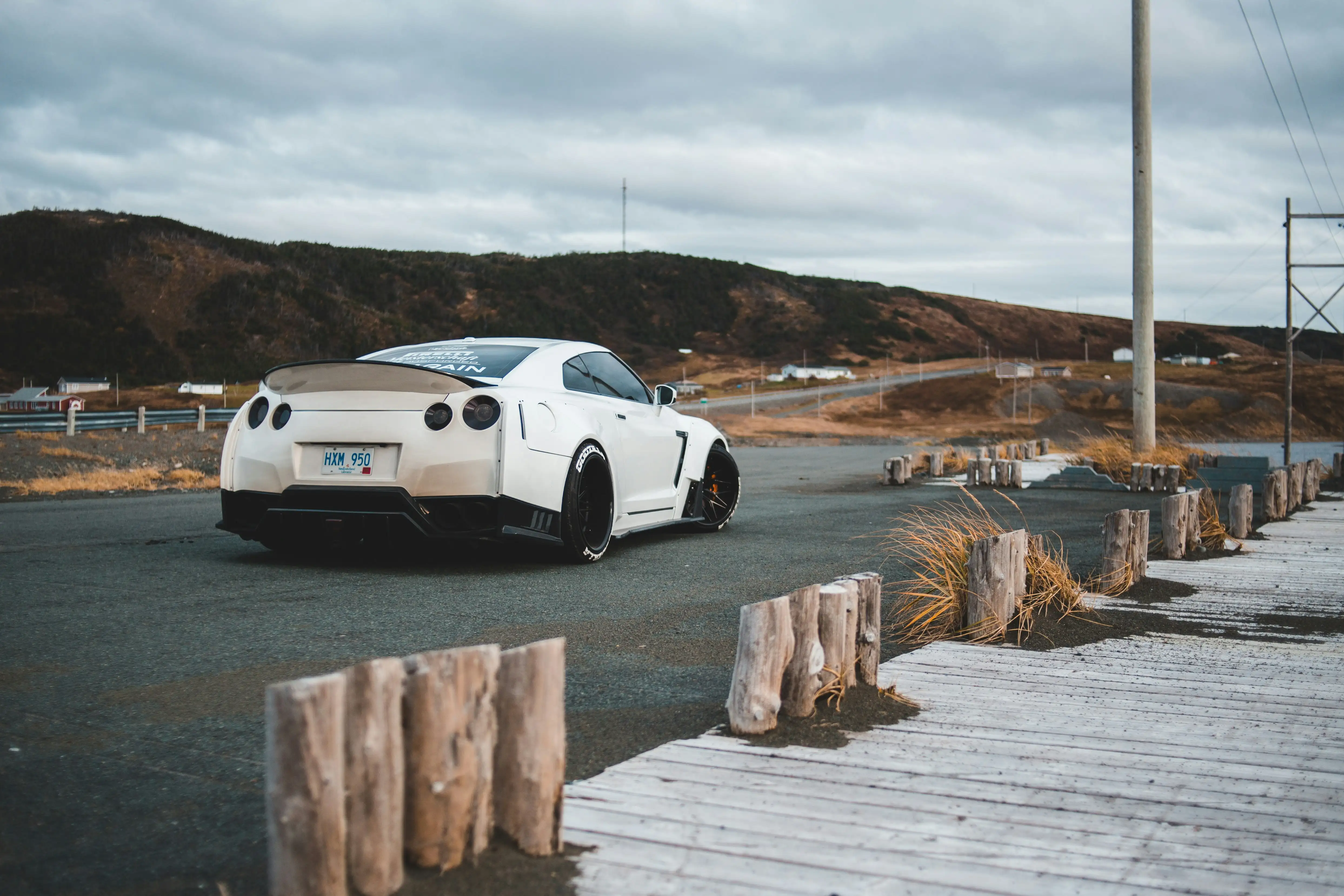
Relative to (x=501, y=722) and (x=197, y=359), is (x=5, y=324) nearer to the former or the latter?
(x=197, y=359)

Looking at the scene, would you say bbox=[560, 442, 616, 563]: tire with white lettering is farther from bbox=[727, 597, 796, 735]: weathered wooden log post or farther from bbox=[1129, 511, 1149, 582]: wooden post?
bbox=[727, 597, 796, 735]: weathered wooden log post

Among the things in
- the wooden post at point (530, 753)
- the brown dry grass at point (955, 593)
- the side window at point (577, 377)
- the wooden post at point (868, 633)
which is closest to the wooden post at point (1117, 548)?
the brown dry grass at point (955, 593)

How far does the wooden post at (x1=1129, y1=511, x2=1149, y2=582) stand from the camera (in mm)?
6746

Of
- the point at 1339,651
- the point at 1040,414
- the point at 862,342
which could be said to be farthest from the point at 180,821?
the point at 862,342

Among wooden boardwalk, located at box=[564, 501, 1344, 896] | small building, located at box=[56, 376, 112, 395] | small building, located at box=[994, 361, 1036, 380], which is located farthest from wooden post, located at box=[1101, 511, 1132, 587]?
small building, located at box=[56, 376, 112, 395]

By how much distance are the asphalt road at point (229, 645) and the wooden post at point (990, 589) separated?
45.5 inches

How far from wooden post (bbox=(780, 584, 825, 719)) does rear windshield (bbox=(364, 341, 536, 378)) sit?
3878 millimetres

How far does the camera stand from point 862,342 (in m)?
105

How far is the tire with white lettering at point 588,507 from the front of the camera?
23.7 ft

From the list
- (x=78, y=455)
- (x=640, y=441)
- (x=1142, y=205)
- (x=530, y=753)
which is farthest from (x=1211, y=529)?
(x=78, y=455)

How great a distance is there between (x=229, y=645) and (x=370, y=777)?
9.80 ft

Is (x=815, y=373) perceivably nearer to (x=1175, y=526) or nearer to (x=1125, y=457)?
(x=1125, y=457)

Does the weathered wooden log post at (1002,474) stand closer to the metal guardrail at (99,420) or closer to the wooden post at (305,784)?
the wooden post at (305,784)

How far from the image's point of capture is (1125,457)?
17.3 metres
